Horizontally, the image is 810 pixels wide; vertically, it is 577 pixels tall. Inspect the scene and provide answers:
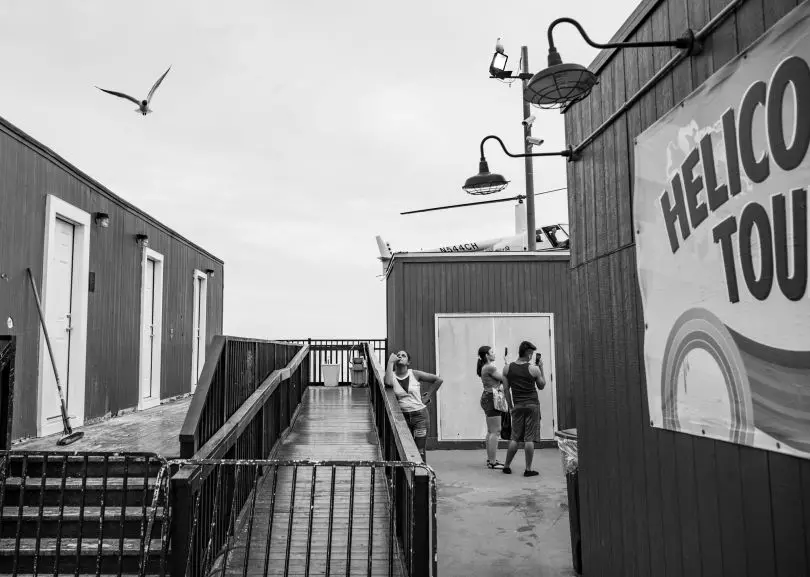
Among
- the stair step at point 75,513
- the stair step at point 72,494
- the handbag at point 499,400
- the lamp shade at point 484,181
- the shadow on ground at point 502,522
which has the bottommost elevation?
the shadow on ground at point 502,522

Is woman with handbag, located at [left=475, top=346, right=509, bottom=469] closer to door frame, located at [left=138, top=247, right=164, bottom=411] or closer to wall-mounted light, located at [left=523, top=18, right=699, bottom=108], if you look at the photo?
wall-mounted light, located at [left=523, top=18, right=699, bottom=108]

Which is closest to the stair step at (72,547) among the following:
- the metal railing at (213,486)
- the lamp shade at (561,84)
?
the metal railing at (213,486)

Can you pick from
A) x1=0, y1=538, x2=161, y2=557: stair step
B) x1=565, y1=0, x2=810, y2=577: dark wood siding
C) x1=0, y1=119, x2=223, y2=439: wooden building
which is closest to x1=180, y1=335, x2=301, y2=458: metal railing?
x1=0, y1=538, x2=161, y2=557: stair step

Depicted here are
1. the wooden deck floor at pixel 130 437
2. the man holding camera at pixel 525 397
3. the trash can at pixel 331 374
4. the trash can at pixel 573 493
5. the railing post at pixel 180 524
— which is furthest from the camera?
the trash can at pixel 331 374

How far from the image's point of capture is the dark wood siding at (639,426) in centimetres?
284

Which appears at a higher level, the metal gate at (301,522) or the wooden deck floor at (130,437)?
the wooden deck floor at (130,437)

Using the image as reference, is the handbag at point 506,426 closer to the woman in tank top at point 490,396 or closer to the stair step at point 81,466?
the woman in tank top at point 490,396

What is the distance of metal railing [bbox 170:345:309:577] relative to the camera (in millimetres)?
3740

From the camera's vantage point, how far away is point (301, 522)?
571 centimetres

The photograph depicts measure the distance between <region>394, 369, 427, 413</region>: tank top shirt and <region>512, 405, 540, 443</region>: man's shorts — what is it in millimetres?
1895

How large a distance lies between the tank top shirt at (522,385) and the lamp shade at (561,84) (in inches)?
204

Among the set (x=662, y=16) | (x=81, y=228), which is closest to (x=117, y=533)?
(x=81, y=228)

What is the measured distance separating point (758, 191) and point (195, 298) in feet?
41.5

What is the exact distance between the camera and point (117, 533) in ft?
15.5
